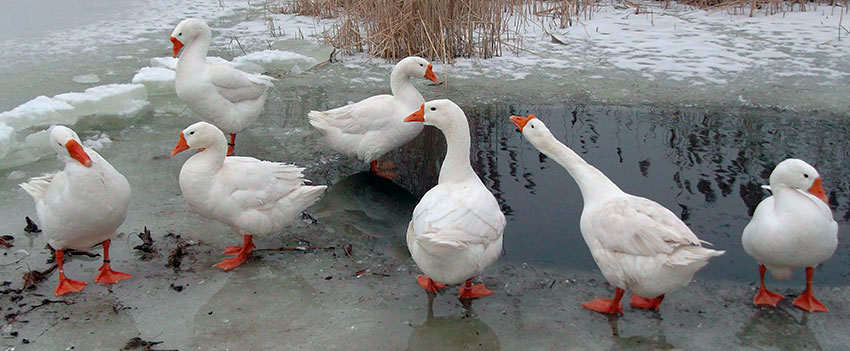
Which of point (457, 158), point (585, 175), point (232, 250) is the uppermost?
point (457, 158)

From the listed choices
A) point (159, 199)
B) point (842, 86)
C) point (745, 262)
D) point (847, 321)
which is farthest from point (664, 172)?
point (159, 199)

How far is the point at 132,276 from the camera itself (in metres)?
4.25

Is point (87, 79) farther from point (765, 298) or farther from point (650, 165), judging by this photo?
point (765, 298)

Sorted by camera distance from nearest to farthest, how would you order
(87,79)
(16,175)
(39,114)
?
(16,175), (39,114), (87,79)

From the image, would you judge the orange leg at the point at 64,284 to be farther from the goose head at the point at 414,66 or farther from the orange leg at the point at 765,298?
the orange leg at the point at 765,298

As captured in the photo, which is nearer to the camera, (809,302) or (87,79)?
(809,302)

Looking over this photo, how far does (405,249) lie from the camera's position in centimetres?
466

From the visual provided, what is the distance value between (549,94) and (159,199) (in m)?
4.23

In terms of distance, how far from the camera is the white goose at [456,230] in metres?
3.66

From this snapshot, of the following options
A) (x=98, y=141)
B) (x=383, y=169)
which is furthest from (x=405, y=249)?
(x=98, y=141)

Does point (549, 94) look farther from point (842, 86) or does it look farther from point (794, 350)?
point (794, 350)

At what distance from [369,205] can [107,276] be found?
1977 mm

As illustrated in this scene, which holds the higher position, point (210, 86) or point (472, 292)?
point (210, 86)

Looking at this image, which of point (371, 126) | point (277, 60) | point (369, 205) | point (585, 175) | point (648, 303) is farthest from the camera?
point (277, 60)
